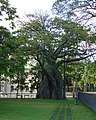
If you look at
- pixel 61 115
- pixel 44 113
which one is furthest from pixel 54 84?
pixel 61 115

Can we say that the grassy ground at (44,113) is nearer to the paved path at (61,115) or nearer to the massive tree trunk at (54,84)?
the paved path at (61,115)

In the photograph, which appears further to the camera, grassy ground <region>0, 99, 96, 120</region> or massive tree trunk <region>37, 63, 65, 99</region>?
massive tree trunk <region>37, 63, 65, 99</region>

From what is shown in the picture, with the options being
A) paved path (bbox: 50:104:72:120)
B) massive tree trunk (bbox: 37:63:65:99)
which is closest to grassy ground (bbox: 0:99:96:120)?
paved path (bbox: 50:104:72:120)

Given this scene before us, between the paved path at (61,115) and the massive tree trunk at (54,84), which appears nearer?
the paved path at (61,115)

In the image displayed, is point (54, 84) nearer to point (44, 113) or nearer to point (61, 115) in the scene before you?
point (44, 113)

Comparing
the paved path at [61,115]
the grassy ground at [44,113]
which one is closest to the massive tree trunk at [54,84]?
the grassy ground at [44,113]

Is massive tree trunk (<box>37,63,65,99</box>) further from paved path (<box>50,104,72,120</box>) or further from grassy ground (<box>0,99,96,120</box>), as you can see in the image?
paved path (<box>50,104,72,120</box>)

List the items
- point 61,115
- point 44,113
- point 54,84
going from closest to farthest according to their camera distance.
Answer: point 61,115, point 44,113, point 54,84

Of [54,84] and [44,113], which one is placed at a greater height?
[54,84]

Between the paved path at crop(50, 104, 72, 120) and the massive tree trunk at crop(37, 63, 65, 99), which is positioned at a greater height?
the massive tree trunk at crop(37, 63, 65, 99)

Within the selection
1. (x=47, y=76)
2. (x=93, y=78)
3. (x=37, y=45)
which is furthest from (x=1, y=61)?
(x=93, y=78)

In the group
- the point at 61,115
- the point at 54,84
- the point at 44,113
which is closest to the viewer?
the point at 61,115

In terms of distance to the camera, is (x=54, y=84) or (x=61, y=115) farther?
(x=54, y=84)

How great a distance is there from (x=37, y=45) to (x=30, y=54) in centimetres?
216
